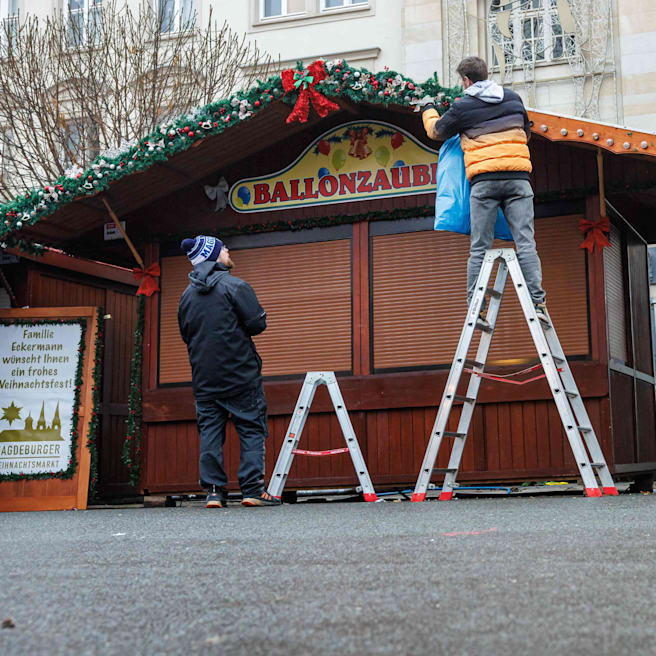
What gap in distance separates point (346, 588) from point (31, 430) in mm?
6515

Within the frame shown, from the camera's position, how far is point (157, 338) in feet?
31.0

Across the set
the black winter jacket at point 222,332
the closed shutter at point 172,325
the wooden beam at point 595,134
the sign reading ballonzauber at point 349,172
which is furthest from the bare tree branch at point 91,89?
the wooden beam at point 595,134

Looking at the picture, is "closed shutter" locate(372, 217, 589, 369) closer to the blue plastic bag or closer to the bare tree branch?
the blue plastic bag

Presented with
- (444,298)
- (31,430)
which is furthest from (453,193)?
(31,430)

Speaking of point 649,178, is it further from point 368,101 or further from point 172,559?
point 172,559

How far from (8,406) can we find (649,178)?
5745mm

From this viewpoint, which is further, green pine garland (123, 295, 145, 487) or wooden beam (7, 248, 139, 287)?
wooden beam (7, 248, 139, 287)

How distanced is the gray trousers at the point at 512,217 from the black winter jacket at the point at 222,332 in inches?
61.7

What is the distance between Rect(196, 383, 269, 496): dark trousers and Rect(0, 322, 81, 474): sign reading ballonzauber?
2299mm

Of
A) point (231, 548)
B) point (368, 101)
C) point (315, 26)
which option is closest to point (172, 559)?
point (231, 548)

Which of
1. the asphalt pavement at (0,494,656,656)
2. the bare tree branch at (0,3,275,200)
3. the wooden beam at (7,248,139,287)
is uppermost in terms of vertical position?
the bare tree branch at (0,3,275,200)

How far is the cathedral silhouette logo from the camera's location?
9.01 meters

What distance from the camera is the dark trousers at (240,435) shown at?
23.1ft

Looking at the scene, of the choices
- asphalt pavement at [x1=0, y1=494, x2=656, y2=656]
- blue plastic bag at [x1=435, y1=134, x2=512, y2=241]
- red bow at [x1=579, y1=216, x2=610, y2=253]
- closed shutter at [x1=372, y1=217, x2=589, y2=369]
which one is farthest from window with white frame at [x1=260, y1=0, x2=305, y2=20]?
asphalt pavement at [x1=0, y1=494, x2=656, y2=656]
